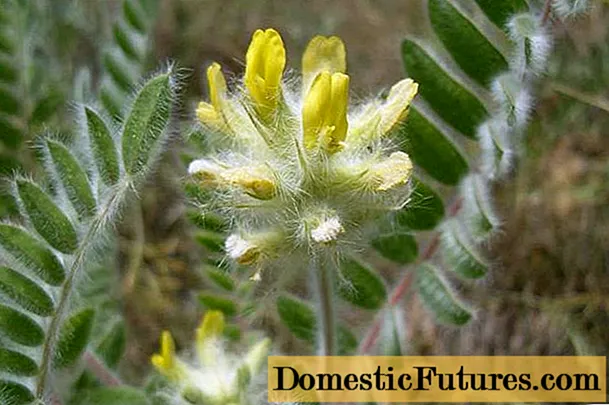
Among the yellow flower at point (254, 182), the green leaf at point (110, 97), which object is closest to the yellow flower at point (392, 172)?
the yellow flower at point (254, 182)

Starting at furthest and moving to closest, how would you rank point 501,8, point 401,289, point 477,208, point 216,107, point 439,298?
point 401,289 < point 439,298 < point 477,208 < point 501,8 < point 216,107

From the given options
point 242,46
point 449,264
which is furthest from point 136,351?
point 449,264

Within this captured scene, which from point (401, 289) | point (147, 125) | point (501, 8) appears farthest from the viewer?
point (401, 289)

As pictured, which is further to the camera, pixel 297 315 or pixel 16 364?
pixel 297 315

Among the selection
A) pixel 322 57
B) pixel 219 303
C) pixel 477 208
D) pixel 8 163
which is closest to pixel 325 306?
pixel 477 208

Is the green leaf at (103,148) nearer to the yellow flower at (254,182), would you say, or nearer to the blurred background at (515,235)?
the yellow flower at (254,182)

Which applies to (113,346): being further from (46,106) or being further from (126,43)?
(126,43)

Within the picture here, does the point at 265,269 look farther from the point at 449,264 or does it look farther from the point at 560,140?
the point at 560,140
